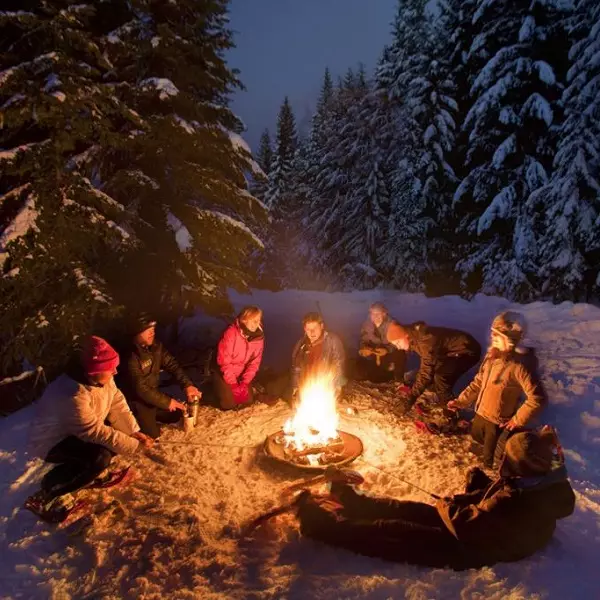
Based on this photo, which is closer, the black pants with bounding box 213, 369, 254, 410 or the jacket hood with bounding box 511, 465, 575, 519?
the jacket hood with bounding box 511, 465, 575, 519

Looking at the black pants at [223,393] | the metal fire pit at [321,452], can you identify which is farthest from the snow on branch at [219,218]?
the metal fire pit at [321,452]

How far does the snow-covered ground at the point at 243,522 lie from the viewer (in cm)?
350

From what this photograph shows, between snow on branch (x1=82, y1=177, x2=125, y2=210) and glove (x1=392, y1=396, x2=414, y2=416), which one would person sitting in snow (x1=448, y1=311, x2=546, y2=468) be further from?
snow on branch (x1=82, y1=177, x2=125, y2=210)

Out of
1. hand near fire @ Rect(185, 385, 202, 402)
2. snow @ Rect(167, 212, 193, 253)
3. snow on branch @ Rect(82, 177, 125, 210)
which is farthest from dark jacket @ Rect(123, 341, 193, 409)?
snow @ Rect(167, 212, 193, 253)

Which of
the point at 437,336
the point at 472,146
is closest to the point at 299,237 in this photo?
the point at 472,146

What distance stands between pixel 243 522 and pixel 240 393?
2718mm

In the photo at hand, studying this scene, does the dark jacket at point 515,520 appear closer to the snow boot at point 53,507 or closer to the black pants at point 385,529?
the black pants at point 385,529

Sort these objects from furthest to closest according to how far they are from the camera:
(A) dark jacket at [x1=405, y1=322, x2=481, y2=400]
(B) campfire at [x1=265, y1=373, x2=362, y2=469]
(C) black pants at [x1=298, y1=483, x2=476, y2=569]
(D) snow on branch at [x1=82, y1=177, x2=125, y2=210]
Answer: (A) dark jacket at [x1=405, y1=322, x2=481, y2=400] → (D) snow on branch at [x1=82, y1=177, x2=125, y2=210] → (B) campfire at [x1=265, y1=373, x2=362, y2=469] → (C) black pants at [x1=298, y1=483, x2=476, y2=569]

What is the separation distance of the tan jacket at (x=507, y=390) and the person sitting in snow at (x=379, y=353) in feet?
7.16

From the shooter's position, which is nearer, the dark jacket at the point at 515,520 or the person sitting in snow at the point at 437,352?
the dark jacket at the point at 515,520

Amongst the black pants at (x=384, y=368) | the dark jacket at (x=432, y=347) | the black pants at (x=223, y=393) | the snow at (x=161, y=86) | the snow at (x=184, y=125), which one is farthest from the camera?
the black pants at (x=384, y=368)

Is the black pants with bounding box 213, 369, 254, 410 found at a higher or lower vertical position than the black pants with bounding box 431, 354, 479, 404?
lower

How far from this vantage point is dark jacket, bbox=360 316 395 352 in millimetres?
7914

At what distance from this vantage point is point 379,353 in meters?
7.90
